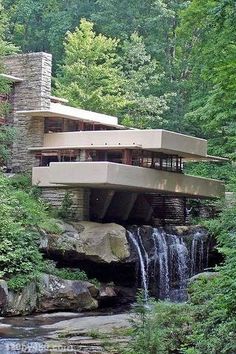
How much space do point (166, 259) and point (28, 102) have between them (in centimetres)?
862

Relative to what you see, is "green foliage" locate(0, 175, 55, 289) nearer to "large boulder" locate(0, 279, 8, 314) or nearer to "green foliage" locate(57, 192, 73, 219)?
"large boulder" locate(0, 279, 8, 314)

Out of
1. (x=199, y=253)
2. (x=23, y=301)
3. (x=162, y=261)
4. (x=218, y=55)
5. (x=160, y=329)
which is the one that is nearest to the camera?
(x=160, y=329)

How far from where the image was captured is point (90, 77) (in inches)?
1302

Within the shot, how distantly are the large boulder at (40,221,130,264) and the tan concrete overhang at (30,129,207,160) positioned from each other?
11.2 feet

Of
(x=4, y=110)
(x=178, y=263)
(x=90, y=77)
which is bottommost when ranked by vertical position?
(x=178, y=263)

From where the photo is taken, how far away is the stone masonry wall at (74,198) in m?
23.6

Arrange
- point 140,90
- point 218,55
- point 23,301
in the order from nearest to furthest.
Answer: point 218,55, point 23,301, point 140,90

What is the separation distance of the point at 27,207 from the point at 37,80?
6735 millimetres

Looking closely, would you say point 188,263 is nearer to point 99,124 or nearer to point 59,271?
point 59,271

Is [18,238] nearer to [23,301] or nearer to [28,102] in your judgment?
[23,301]

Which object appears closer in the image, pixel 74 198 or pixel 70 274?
pixel 70 274

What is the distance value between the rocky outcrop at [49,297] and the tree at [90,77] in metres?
14.7

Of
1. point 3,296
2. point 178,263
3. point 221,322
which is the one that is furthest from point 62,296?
point 221,322

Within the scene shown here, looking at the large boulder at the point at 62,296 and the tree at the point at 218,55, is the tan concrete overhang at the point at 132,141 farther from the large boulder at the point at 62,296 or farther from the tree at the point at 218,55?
the large boulder at the point at 62,296
